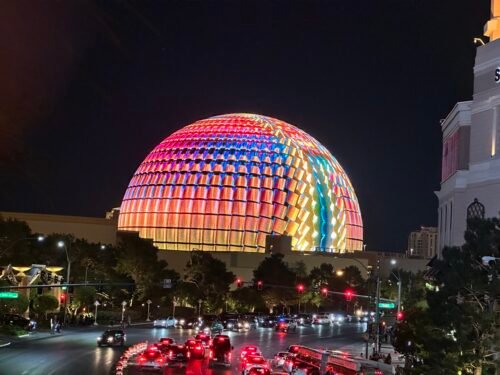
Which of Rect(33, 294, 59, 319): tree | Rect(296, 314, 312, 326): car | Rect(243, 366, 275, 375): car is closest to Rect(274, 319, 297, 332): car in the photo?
Rect(296, 314, 312, 326): car

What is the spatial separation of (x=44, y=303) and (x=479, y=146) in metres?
44.8

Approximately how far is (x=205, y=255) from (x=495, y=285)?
260 ft

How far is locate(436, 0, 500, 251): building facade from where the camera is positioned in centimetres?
4381

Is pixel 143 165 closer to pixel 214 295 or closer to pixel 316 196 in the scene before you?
pixel 316 196

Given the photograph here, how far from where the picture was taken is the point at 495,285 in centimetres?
2856

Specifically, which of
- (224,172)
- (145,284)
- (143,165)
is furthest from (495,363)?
(143,165)

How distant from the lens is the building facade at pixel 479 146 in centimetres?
4381

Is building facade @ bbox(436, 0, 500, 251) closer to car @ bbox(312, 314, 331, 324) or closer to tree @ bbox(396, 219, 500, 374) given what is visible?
tree @ bbox(396, 219, 500, 374)

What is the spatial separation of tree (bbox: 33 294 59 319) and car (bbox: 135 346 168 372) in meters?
35.4

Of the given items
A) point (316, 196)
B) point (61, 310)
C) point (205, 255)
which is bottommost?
point (61, 310)

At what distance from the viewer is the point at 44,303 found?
251 ft

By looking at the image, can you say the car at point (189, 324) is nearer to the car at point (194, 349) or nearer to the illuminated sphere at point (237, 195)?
the car at point (194, 349)

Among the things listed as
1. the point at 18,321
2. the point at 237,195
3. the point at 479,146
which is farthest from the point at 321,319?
A: the point at 479,146

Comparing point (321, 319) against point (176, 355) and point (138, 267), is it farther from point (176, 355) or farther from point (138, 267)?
point (176, 355)
